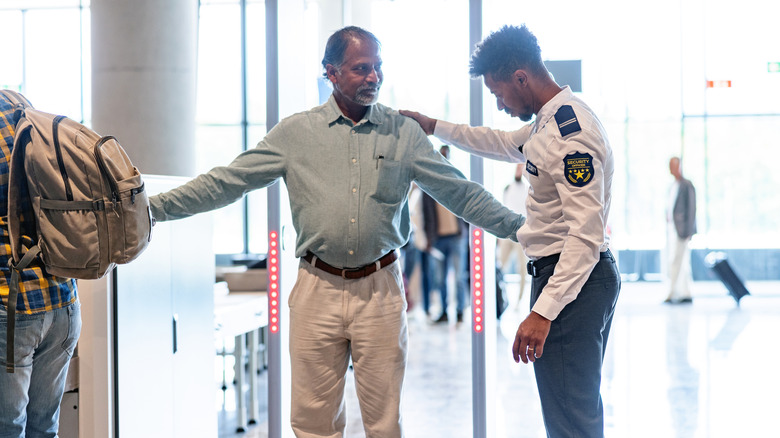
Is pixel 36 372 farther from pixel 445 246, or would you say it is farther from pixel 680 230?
pixel 680 230

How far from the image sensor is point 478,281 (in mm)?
3035

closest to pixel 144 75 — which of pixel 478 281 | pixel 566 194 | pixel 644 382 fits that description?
pixel 478 281

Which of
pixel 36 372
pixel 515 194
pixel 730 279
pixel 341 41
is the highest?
pixel 341 41

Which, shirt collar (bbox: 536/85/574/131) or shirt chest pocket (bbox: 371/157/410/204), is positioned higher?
shirt collar (bbox: 536/85/574/131)

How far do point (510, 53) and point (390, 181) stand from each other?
541 mm

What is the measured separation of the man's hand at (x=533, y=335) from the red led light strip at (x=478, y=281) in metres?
1.15

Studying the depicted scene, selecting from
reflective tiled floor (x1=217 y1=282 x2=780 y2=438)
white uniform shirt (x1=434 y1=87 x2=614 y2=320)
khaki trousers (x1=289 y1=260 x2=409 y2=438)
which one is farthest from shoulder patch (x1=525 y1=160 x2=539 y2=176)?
reflective tiled floor (x1=217 y1=282 x2=780 y2=438)

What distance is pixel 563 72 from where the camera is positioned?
10.0 feet

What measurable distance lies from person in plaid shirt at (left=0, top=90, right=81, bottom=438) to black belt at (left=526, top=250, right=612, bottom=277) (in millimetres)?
1262

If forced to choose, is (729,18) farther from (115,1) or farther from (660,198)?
(115,1)

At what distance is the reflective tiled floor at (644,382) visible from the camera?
4016 millimetres

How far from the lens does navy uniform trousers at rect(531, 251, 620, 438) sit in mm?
1935

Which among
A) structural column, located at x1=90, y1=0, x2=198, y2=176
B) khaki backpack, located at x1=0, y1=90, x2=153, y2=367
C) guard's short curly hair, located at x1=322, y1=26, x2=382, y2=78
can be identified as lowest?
khaki backpack, located at x1=0, y1=90, x2=153, y2=367

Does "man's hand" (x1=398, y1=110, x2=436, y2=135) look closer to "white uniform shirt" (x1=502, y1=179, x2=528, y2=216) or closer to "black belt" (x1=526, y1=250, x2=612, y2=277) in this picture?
"black belt" (x1=526, y1=250, x2=612, y2=277)
